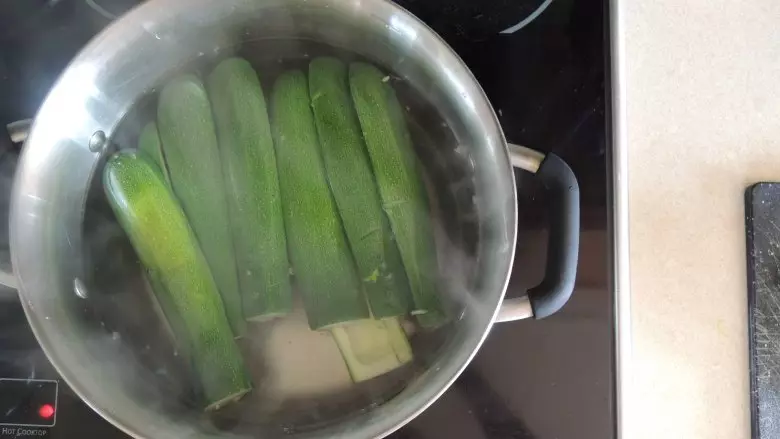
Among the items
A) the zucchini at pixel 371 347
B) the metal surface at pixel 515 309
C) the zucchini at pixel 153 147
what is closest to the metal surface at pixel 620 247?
the metal surface at pixel 515 309

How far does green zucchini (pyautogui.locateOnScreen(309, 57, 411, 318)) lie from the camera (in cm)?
69

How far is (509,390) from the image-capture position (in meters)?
0.63

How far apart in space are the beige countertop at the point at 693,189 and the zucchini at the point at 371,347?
251 mm

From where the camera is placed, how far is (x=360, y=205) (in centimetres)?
69

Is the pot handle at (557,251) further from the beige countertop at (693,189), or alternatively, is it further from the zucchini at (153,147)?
the zucchini at (153,147)

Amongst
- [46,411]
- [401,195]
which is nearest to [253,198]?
[401,195]

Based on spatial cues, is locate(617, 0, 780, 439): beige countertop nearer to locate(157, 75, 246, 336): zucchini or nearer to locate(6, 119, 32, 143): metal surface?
locate(157, 75, 246, 336): zucchini

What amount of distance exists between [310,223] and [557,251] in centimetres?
28

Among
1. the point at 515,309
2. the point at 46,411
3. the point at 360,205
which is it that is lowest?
the point at 46,411

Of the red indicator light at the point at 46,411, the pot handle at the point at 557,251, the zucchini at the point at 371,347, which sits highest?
the pot handle at the point at 557,251

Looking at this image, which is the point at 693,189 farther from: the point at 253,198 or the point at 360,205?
the point at 253,198

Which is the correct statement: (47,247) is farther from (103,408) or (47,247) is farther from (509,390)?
(509,390)

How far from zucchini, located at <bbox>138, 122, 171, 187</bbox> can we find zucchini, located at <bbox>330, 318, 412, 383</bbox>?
0.89 ft

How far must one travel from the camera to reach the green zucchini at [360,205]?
69 cm
